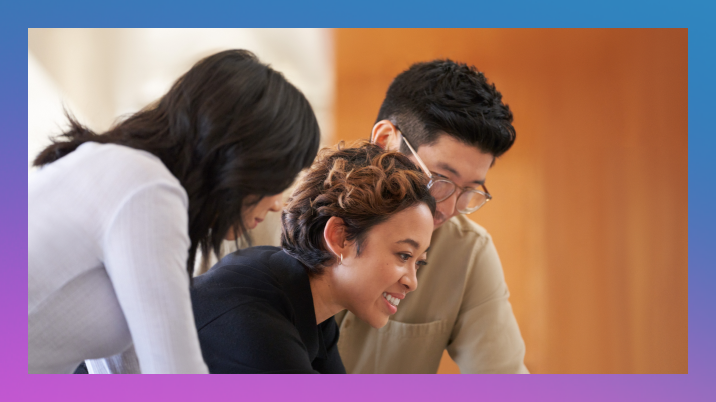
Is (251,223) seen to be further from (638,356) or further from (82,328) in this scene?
(638,356)

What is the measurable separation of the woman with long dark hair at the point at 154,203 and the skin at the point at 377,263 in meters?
0.25

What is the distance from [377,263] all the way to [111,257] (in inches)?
17.8

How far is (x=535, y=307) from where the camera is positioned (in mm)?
1398

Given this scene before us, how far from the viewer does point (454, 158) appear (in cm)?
109

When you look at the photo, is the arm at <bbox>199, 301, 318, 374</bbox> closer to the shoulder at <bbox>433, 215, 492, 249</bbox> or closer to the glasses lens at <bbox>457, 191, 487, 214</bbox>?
the glasses lens at <bbox>457, 191, 487, 214</bbox>

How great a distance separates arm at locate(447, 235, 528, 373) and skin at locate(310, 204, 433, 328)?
15.4 inches

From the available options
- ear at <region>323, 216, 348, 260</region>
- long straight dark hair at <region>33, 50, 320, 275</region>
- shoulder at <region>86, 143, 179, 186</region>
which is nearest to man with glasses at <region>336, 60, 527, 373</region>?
ear at <region>323, 216, 348, 260</region>

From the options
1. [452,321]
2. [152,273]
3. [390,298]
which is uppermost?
[152,273]

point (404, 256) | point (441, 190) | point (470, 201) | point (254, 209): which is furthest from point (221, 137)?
point (470, 201)

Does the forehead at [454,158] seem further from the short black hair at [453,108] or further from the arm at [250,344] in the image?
the arm at [250,344]

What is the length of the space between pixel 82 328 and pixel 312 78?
25.5 inches

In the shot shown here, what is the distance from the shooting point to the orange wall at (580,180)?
→ 1.11 metres

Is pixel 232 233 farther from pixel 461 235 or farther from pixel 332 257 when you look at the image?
pixel 461 235

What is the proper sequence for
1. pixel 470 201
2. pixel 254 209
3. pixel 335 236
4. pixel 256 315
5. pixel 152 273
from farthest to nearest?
pixel 470 201, pixel 335 236, pixel 256 315, pixel 254 209, pixel 152 273
